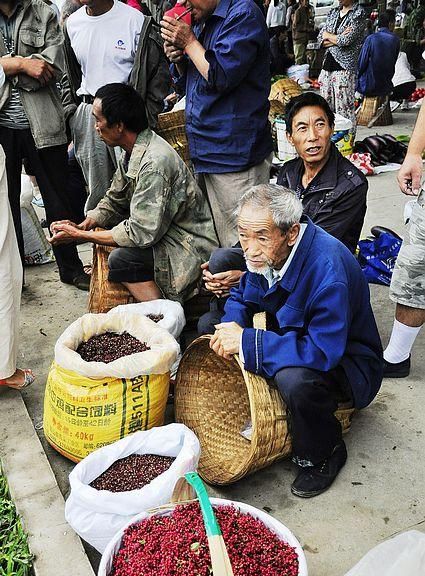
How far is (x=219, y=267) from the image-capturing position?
330 cm

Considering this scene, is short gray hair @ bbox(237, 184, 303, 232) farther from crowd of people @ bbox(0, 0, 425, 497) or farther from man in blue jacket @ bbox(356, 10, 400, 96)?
man in blue jacket @ bbox(356, 10, 400, 96)

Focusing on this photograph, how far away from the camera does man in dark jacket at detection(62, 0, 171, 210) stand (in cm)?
414

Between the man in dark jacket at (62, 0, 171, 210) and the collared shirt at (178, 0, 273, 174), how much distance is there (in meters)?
0.53

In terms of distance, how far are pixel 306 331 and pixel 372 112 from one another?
21.5ft

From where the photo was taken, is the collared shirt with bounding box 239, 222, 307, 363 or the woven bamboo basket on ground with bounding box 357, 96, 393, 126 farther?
the woven bamboo basket on ground with bounding box 357, 96, 393, 126

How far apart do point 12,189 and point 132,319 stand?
173 centimetres

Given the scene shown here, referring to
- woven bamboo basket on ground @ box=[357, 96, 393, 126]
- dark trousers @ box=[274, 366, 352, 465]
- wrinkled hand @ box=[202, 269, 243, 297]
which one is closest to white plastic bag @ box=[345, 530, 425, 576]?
dark trousers @ box=[274, 366, 352, 465]

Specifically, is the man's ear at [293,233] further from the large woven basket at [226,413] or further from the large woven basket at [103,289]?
the large woven basket at [103,289]

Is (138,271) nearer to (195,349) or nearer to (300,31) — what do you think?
(195,349)

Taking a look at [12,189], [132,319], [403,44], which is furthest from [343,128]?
[403,44]

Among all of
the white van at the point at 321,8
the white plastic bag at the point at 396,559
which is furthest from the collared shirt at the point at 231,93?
the white van at the point at 321,8

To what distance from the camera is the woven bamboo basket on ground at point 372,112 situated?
838 centimetres

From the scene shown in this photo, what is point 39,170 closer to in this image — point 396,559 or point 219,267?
point 219,267

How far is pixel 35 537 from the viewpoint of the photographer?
2.45m
